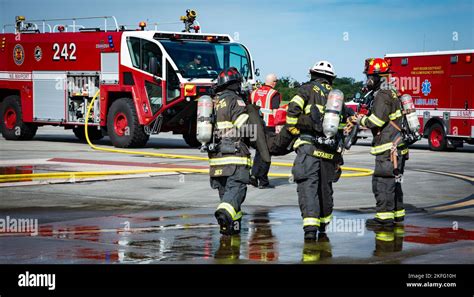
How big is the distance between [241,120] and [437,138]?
1618cm

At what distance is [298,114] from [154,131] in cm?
1341

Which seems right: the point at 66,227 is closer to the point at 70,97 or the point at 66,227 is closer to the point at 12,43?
the point at 70,97

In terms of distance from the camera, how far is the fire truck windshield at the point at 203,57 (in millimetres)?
22375

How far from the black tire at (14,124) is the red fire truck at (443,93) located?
10.9 meters

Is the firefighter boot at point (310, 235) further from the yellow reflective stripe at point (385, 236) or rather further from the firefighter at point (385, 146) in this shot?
the firefighter at point (385, 146)

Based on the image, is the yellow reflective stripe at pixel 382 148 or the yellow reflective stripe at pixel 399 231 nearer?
the yellow reflective stripe at pixel 399 231

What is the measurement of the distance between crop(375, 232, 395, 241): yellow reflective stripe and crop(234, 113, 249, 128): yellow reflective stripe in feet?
6.04

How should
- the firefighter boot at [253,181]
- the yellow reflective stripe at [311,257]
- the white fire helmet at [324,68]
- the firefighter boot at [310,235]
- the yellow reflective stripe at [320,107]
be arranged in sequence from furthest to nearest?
1. the firefighter boot at [253,181]
2. the white fire helmet at [324,68]
3. the yellow reflective stripe at [320,107]
4. the firefighter boot at [310,235]
5. the yellow reflective stripe at [311,257]

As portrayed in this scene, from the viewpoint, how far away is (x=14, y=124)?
87.5 feet

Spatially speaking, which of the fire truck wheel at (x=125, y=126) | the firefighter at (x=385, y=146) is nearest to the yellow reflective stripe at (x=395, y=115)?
the firefighter at (x=385, y=146)

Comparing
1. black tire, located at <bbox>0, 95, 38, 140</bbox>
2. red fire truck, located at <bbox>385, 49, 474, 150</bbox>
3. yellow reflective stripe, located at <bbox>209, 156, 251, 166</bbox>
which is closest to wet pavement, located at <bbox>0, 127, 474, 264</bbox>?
yellow reflective stripe, located at <bbox>209, 156, 251, 166</bbox>

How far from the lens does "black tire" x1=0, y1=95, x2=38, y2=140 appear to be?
26438mm

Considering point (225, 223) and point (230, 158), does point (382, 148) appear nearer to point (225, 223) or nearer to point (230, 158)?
point (230, 158)
